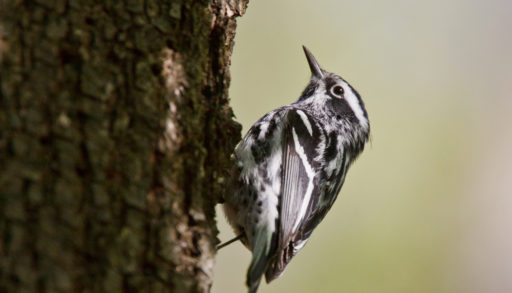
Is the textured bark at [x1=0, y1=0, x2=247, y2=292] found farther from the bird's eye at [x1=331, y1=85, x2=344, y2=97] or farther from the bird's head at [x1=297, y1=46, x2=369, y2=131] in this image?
the bird's eye at [x1=331, y1=85, x2=344, y2=97]

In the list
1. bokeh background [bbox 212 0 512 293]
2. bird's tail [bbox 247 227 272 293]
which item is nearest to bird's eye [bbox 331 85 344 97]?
bird's tail [bbox 247 227 272 293]

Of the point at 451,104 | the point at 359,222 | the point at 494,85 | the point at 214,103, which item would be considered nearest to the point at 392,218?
the point at 359,222

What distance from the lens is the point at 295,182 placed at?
158 inches

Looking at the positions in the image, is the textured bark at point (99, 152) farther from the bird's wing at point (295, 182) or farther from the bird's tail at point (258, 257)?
the bird's wing at point (295, 182)

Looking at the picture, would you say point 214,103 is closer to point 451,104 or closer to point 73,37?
point 73,37

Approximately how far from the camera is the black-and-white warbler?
3.84 metres

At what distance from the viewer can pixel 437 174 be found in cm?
806

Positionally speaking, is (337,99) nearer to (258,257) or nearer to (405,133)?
(258,257)

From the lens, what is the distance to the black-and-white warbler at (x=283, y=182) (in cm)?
384

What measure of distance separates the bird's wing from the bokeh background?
8.91ft

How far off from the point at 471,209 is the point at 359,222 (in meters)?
1.77

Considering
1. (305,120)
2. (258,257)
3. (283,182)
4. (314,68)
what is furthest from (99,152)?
(314,68)

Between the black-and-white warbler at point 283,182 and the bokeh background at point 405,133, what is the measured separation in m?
2.66

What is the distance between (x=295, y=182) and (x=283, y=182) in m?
0.10
